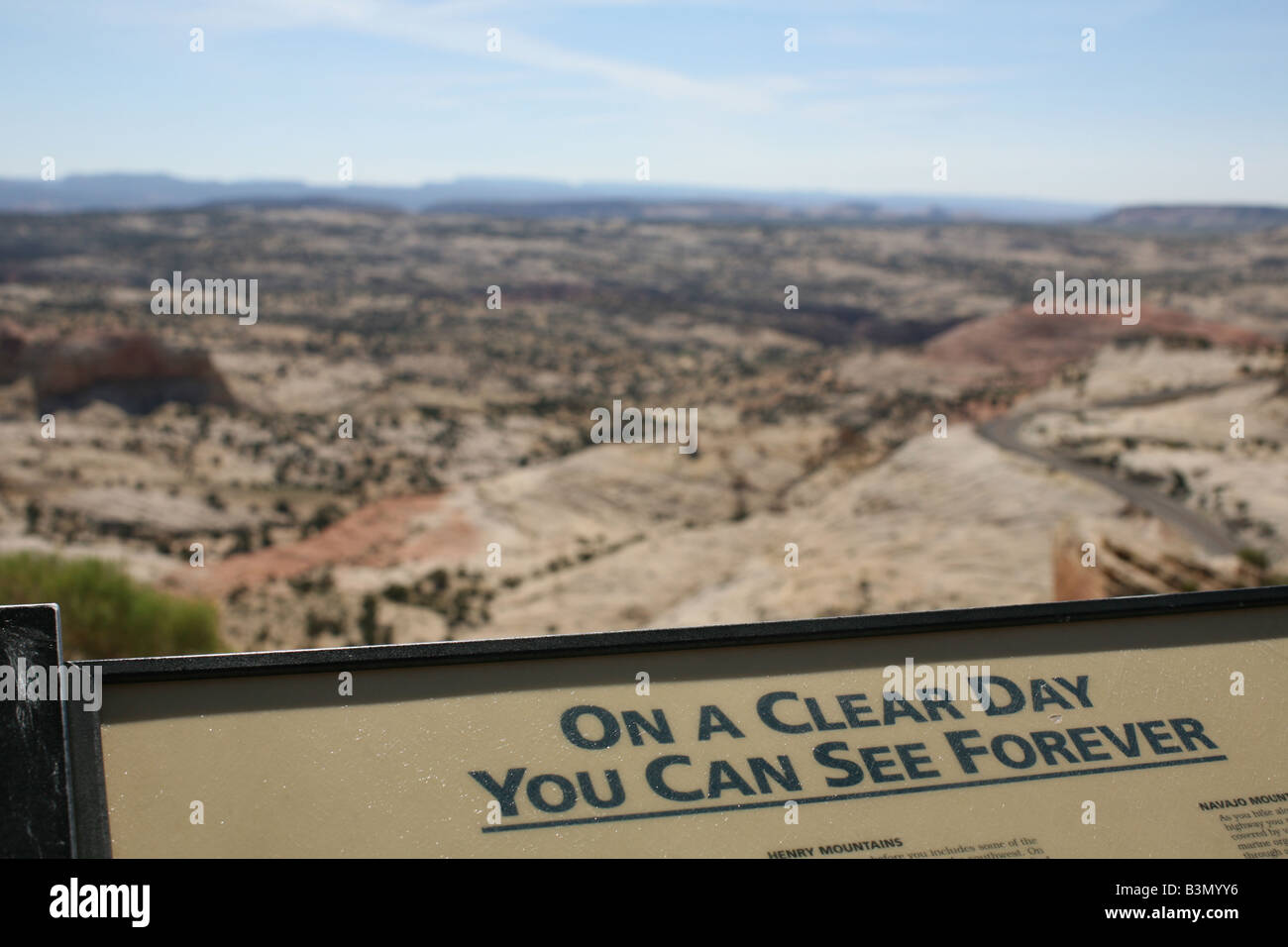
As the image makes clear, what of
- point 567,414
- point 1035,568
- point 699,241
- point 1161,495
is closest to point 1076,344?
point 567,414

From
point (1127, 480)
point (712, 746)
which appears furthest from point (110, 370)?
point (712, 746)

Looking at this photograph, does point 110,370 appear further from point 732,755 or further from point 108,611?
point 732,755

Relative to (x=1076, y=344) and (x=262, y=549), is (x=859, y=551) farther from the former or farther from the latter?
(x=1076, y=344)

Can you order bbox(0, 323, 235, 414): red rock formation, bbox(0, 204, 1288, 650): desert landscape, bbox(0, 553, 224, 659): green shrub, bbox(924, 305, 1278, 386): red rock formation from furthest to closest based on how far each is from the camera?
bbox(924, 305, 1278, 386): red rock formation
bbox(0, 323, 235, 414): red rock formation
bbox(0, 204, 1288, 650): desert landscape
bbox(0, 553, 224, 659): green shrub

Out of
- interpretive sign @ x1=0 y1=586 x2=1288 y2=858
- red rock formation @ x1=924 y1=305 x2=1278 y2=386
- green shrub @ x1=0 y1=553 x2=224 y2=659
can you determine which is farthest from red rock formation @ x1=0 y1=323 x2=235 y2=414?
interpretive sign @ x1=0 y1=586 x2=1288 y2=858

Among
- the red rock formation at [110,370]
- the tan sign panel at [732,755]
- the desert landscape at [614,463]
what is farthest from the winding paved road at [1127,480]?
the red rock formation at [110,370]

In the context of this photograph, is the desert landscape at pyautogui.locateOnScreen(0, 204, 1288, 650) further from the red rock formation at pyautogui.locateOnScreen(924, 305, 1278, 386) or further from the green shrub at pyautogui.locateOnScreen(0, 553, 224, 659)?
the green shrub at pyautogui.locateOnScreen(0, 553, 224, 659)
